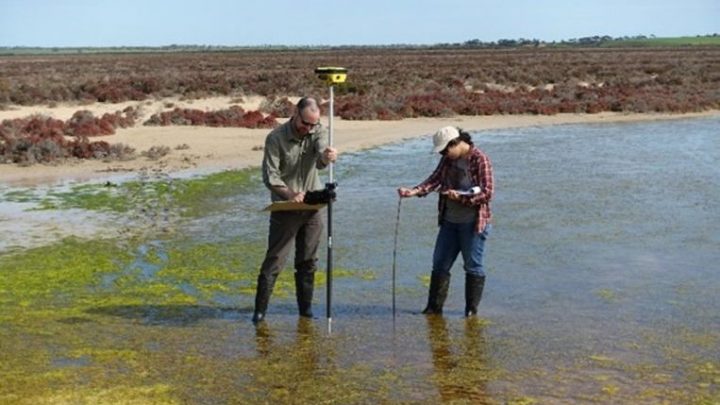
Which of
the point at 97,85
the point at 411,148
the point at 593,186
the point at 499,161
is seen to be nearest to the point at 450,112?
the point at 411,148

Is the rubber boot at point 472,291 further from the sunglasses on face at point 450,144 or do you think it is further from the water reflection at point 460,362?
the sunglasses on face at point 450,144

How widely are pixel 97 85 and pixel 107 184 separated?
95.9 feet

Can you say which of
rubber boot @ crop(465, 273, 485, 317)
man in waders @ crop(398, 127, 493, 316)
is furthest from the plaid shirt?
rubber boot @ crop(465, 273, 485, 317)

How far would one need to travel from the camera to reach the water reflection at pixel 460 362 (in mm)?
6922

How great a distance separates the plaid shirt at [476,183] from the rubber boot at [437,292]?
0.51 metres

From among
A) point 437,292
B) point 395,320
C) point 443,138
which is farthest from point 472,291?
point 443,138

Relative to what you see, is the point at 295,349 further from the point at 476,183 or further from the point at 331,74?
the point at 331,74

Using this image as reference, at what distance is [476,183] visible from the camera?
27.9 feet

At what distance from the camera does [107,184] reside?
18.0m

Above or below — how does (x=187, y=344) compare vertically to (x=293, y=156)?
below

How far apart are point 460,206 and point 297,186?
141 centimetres

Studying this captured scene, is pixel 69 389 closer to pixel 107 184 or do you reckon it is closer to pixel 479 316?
pixel 479 316

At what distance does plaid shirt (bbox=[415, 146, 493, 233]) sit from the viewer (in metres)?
8.39

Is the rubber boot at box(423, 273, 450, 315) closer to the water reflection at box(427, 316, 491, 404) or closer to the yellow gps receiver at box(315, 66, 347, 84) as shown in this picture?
the water reflection at box(427, 316, 491, 404)
